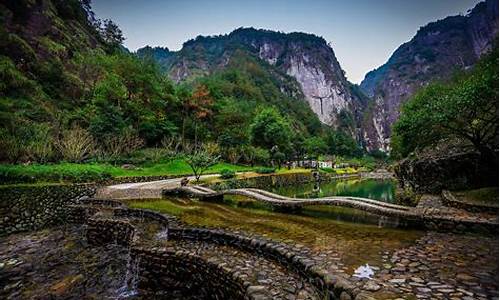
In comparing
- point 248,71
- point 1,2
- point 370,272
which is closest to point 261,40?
point 248,71

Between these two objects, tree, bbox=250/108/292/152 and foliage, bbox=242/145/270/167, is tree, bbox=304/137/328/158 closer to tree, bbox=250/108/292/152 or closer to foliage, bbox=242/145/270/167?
tree, bbox=250/108/292/152

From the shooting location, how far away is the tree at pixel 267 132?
32.0m

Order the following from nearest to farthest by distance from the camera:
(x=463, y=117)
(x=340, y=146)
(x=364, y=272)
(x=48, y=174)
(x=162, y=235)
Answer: (x=364, y=272), (x=463, y=117), (x=162, y=235), (x=48, y=174), (x=340, y=146)

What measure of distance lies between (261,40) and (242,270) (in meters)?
154

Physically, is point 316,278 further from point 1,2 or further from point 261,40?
point 261,40

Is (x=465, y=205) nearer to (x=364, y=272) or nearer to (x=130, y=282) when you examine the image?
(x=364, y=272)

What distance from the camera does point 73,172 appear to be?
14.5m

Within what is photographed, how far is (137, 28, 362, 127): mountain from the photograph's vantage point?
121 meters

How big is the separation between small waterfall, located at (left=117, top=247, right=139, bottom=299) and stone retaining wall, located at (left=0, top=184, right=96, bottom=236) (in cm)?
688

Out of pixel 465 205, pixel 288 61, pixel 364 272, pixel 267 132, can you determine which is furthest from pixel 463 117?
pixel 288 61

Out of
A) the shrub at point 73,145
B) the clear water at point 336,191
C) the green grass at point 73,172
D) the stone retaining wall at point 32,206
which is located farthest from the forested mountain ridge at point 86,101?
the clear water at point 336,191

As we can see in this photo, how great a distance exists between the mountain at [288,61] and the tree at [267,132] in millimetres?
82222

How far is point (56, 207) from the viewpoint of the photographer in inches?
456

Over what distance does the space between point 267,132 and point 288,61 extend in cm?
11577
